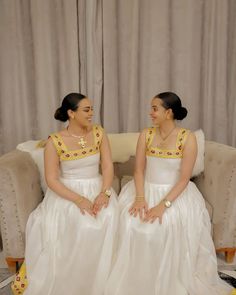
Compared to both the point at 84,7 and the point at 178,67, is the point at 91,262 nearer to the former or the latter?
the point at 178,67

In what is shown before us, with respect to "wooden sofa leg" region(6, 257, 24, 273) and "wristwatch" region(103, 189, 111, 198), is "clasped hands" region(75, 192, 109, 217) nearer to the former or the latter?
"wristwatch" region(103, 189, 111, 198)

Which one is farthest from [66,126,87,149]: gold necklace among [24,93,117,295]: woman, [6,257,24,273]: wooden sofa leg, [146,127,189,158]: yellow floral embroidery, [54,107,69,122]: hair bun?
[6,257,24,273]: wooden sofa leg

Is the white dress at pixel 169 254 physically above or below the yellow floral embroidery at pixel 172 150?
below

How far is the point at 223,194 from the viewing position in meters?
2.17

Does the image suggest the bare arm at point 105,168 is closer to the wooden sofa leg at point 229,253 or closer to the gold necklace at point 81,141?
the gold necklace at point 81,141

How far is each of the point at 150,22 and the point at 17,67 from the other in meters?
1.23

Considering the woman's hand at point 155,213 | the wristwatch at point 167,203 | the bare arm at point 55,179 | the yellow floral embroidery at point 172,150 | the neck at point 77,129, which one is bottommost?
the woman's hand at point 155,213

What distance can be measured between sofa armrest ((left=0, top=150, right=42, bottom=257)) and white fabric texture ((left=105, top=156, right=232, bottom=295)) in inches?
25.0

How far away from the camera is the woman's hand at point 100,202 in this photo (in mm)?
1911

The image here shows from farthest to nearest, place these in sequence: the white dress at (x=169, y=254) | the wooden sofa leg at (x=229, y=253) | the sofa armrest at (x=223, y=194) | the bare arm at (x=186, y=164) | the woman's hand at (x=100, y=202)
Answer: the wooden sofa leg at (x=229, y=253)
the sofa armrest at (x=223, y=194)
the bare arm at (x=186, y=164)
the woman's hand at (x=100, y=202)
the white dress at (x=169, y=254)

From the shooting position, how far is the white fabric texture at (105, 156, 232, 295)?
1810mm

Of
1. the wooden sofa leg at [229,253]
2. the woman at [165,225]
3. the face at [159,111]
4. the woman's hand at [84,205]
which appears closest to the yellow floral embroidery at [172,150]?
the woman at [165,225]

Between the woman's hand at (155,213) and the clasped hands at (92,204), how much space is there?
0.26 meters

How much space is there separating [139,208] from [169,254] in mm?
304
